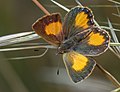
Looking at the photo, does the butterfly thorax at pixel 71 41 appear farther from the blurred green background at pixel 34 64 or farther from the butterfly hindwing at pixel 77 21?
the blurred green background at pixel 34 64

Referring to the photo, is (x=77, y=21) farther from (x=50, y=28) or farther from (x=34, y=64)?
(x=34, y=64)

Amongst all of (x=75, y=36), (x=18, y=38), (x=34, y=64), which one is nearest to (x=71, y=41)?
(x=75, y=36)

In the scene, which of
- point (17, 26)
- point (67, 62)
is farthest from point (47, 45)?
point (17, 26)

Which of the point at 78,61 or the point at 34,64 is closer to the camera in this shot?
the point at 78,61

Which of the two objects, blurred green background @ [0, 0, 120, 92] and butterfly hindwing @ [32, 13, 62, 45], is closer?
butterfly hindwing @ [32, 13, 62, 45]

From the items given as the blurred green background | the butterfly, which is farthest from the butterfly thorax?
the blurred green background

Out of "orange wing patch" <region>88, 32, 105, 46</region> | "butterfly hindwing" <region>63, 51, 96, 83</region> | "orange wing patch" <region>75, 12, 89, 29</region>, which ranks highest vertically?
"orange wing patch" <region>75, 12, 89, 29</region>

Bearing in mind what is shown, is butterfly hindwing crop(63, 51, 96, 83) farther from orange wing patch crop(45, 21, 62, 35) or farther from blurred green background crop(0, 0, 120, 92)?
blurred green background crop(0, 0, 120, 92)

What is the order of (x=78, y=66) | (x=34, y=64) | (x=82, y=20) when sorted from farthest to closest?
(x=34, y=64)
(x=82, y=20)
(x=78, y=66)

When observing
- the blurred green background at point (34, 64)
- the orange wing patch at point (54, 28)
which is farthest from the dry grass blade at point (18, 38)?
the blurred green background at point (34, 64)
